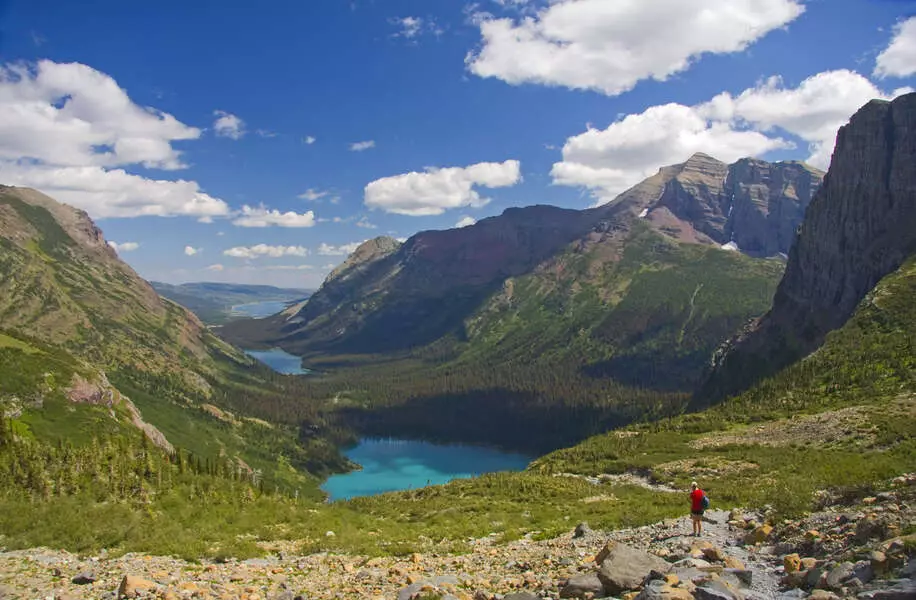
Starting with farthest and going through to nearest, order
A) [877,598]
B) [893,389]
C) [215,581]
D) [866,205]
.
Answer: [866,205], [893,389], [215,581], [877,598]

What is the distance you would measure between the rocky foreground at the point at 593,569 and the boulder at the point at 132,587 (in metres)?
0.04

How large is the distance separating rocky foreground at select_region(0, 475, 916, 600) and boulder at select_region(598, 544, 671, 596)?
1.7 inches

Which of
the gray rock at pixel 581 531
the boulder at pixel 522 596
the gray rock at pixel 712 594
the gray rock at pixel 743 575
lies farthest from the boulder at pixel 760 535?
the boulder at pixel 522 596

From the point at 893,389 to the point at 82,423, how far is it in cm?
14009

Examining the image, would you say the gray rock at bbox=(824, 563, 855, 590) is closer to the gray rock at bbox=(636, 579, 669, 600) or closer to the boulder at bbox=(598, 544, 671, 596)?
the boulder at bbox=(598, 544, 671, 596)

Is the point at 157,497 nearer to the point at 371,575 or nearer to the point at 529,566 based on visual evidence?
the point at 371,575


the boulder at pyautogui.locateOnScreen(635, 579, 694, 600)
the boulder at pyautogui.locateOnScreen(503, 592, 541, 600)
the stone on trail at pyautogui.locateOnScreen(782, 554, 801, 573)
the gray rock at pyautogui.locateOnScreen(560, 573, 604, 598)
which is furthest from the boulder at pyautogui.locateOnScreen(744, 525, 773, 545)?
the boulder at pyautogui.locateOnScreen(503, 592, 541, 600)

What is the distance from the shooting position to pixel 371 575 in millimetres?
24047

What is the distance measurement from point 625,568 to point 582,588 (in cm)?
180

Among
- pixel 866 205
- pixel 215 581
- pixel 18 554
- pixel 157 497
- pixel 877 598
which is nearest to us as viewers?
pixel 877 598

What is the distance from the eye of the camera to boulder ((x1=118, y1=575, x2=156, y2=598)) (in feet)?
65.8

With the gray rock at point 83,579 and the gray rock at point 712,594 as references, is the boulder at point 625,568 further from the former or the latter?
the gray rock at point 83,579

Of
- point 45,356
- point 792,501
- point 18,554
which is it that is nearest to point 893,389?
point 792,501

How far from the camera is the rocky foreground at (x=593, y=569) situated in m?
16.5
